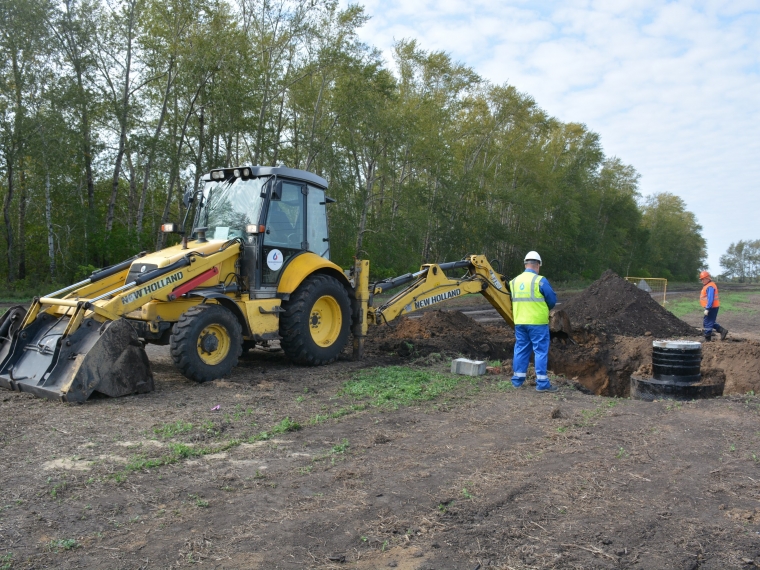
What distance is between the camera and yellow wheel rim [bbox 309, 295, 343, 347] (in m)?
8.23

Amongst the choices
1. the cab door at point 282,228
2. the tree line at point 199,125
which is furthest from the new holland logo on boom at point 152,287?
the tree line at point 199,125

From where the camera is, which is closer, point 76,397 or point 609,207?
point 76,397

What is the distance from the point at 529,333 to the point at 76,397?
5.10 metres

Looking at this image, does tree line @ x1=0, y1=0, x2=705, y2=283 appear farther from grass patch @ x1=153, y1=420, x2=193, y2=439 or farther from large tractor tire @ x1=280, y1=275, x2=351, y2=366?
grass patch @ x1=153, y1=420, x2=193, y2=439

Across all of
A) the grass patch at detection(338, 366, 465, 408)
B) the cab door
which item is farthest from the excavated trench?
the cab door

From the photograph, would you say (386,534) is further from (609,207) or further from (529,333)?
(609,207)

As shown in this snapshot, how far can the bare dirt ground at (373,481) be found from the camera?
3076mm

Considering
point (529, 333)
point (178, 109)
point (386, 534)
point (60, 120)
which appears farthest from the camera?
point (178, 109)

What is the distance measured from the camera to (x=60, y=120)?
17625 mm

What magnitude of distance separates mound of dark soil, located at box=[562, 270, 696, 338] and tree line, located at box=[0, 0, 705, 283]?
1292 cm

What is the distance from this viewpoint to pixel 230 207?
7.96 meters

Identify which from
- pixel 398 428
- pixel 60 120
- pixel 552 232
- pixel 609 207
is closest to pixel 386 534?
pixel 398 428

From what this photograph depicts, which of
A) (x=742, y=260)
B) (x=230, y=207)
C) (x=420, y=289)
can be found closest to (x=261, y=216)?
(x=230, y=207)

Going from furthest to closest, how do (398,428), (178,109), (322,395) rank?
(178,109) → (322,395) → (398,428)
